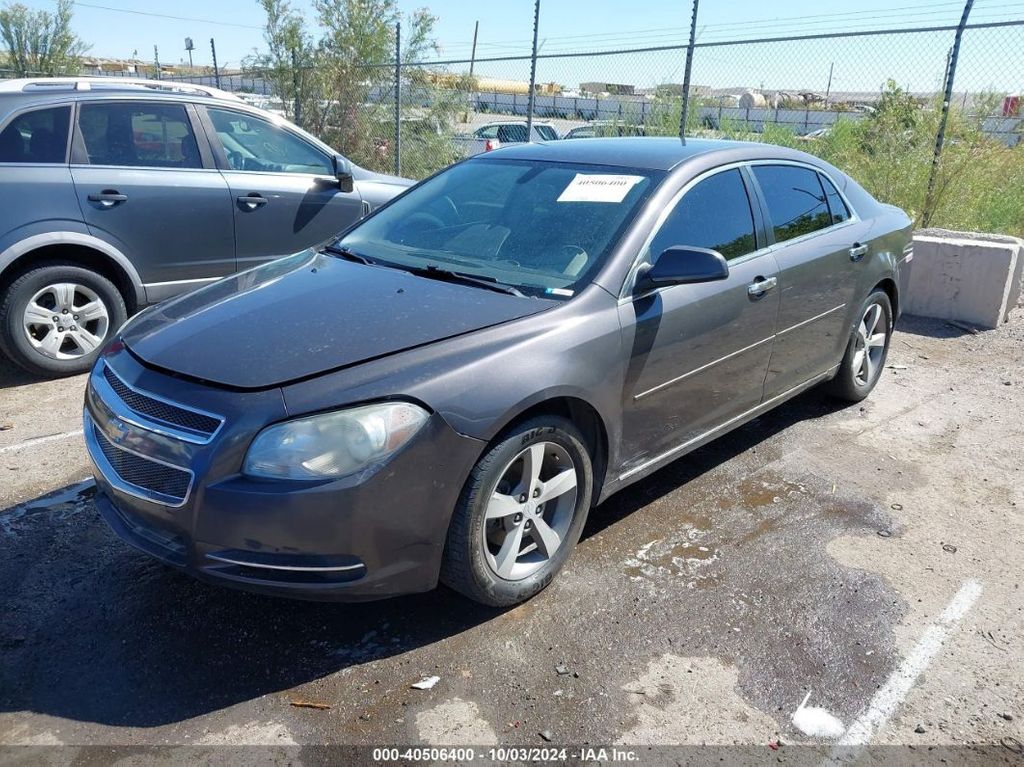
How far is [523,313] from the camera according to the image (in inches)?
126

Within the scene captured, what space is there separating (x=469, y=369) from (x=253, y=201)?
4.14m

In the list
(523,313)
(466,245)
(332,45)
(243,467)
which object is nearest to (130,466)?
(243,467)

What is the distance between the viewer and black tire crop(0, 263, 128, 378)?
5441 millimetres

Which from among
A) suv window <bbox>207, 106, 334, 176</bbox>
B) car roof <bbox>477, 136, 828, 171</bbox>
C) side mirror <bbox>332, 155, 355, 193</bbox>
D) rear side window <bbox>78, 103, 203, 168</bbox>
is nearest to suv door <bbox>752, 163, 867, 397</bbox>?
car roof <bbox>477, 136, 828, 171</bbox>

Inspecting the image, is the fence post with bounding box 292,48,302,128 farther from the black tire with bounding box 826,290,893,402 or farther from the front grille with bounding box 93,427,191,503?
the front grille with bounding box 93,427,191,503

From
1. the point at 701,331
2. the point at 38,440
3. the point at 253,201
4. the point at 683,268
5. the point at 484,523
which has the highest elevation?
the point at 683,268

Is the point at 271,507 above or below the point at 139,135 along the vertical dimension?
below

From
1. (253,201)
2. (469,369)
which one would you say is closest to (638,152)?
(469,369)

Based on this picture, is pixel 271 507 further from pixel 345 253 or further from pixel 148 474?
pixel 345 253

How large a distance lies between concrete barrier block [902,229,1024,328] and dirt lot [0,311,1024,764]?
3.59 meters

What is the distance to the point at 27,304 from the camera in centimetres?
548

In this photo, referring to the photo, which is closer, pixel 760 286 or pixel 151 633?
pixel 151 633

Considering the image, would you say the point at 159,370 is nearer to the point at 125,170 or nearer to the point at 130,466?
the point at 130,466

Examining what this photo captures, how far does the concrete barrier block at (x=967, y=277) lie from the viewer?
733cm
